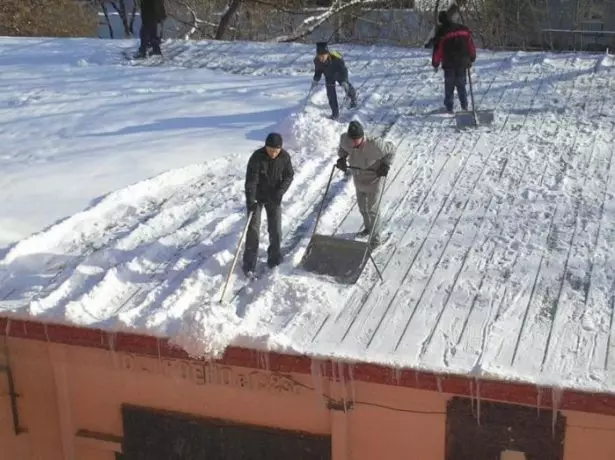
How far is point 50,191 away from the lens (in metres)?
9.74

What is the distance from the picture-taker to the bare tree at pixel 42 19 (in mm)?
26516

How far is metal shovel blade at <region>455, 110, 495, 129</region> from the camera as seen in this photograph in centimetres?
1107

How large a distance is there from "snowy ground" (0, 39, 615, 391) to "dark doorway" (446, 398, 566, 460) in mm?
449

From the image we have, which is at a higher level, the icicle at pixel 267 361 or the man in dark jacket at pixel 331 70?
the man in dark jacket at pixel 331 70

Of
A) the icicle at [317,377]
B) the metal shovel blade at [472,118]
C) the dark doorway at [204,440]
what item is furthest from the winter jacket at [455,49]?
the dark doorway at [204,440]

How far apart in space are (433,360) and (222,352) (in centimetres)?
159

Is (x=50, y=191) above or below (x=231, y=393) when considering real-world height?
above

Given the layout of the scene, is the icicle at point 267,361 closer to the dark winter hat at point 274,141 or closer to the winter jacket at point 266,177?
the winter jacket at point 266,177

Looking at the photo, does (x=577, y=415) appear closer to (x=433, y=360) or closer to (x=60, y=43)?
(x=433, y=360)

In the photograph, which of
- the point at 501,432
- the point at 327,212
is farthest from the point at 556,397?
the point at 327,212

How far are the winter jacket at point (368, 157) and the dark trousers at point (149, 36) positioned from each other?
7677mm

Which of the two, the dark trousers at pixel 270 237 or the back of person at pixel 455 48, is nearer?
the dark trousers at pixel 270 237

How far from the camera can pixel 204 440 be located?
7512 millimetres

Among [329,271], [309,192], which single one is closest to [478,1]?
[309,192]
